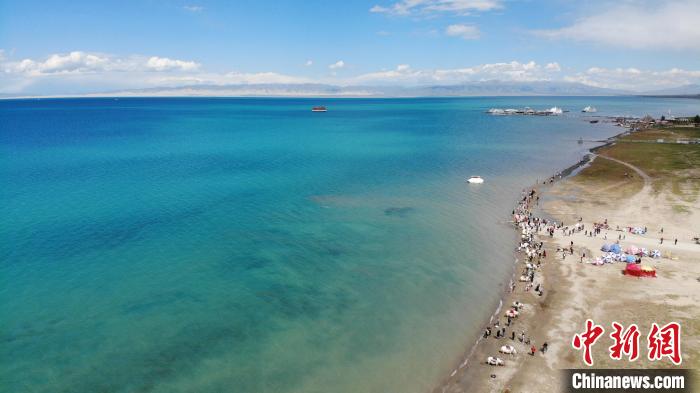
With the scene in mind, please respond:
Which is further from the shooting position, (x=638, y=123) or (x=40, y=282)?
(x=638, y=123)

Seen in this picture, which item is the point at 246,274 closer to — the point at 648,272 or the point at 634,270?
the point at 634,270

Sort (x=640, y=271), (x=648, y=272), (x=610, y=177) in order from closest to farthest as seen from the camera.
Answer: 1. (x=648, y=272)
2. (x=640, y=271)
3. (x=610, y=177)

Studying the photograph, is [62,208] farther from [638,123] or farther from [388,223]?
[638,123]

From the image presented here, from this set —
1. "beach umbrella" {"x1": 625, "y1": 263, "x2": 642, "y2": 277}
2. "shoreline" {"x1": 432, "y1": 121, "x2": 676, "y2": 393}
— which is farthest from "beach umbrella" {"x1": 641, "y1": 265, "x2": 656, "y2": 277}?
"shoreline" {"x1": 432, "y1": 121, "x2": 676, "y2": 393}

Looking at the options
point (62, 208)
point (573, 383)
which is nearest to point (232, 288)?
point (573, 383)

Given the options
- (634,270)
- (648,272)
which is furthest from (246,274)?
(648,272)

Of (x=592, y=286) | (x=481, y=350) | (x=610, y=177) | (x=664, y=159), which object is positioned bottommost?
(x=481, y=350)

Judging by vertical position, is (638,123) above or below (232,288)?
above

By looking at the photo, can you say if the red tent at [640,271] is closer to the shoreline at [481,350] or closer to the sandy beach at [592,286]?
the sandy beach at [592,286]
